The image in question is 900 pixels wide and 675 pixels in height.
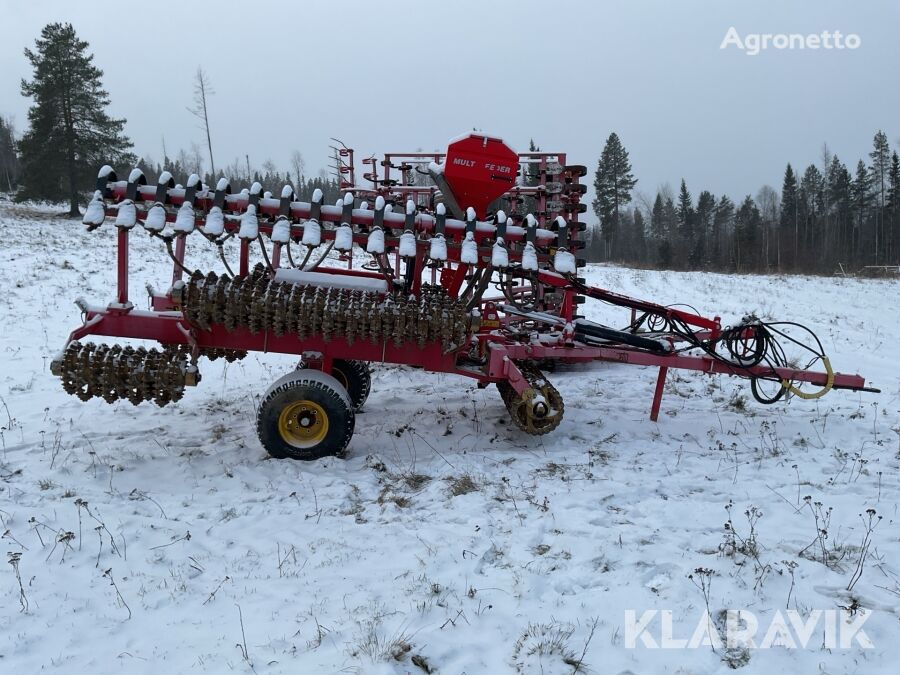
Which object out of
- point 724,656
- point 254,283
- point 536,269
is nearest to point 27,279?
point 254,283

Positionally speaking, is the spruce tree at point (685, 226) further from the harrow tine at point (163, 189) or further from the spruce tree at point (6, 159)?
the spruce tree at point (6, 159)

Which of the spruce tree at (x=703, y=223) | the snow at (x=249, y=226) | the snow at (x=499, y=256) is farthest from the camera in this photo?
the spruce tree at (x=703, y=223)

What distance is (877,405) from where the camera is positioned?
6.30m

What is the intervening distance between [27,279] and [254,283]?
1165 cm

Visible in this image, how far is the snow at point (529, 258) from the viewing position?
4.87 metres

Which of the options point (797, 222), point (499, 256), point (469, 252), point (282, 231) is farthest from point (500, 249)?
point (797, 222)

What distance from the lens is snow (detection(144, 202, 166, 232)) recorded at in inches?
173

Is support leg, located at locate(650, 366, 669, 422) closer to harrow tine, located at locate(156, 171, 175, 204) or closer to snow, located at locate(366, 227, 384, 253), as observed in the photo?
snow, located at locate(366, 227, 384, 253)

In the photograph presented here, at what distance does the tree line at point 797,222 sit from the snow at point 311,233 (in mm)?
48495

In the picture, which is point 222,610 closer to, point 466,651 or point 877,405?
point 466,651

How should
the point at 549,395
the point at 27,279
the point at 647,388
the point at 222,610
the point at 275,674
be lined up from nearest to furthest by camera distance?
the point at 275,674
the point at 222,610
the point at 549,395
the point at 647,388
the point at 27,279

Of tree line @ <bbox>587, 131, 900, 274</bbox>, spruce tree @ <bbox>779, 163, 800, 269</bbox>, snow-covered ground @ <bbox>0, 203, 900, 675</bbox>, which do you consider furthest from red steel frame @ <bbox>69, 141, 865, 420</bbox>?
spruce tree @ <bbox>779, 163, 800, 269</bbox>

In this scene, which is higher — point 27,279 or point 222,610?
point 27,279

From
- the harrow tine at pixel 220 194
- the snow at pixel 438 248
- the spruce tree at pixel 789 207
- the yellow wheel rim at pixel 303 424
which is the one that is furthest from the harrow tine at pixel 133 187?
the spruce tree at pixel 789 207
